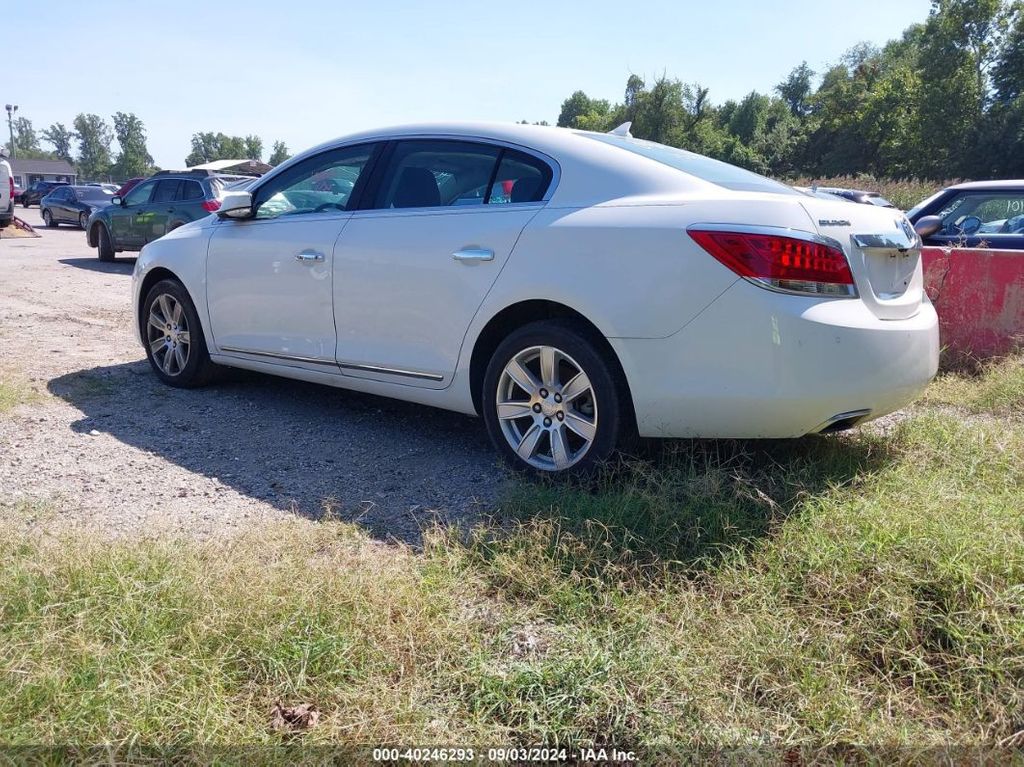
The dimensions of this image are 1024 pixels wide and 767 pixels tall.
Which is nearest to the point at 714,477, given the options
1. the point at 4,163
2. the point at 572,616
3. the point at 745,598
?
the point at 745,598

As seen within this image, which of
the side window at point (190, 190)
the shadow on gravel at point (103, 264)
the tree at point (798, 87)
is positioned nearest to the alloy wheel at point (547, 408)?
the side window at point (190, 190)

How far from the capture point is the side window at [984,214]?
738 cm

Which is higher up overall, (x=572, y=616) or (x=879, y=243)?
(x=879, y=243)

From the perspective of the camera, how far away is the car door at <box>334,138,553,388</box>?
13.2ft

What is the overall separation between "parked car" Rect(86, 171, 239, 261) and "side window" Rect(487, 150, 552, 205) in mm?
10285

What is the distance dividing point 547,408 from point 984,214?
18.5 feet

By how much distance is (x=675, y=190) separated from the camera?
142 inches

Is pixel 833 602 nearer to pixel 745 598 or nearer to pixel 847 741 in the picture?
pixel 745 598

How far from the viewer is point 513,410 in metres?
3.97

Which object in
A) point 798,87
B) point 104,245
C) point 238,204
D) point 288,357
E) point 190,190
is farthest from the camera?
point 798,87

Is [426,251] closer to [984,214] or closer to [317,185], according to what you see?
[317,185]

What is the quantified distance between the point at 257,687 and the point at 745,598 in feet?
4.93

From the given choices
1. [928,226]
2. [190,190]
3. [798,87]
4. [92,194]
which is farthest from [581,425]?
[798,87]

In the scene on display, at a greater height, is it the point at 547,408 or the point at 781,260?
the point at 781,260
